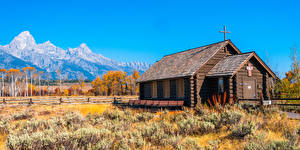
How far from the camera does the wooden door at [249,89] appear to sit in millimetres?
18609

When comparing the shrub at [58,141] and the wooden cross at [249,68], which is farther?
the wooden cross at [249,68]

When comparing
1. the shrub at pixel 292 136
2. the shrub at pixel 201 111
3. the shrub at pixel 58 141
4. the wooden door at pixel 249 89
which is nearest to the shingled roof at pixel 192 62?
the wooden door at pixel 249 89

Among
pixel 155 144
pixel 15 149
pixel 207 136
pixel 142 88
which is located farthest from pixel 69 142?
pixel 142 88

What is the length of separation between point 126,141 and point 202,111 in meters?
6.57

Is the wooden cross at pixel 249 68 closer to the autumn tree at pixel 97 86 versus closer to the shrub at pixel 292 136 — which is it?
the shrub at pixel 292 136

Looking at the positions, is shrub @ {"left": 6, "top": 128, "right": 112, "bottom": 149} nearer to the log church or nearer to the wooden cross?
the log church

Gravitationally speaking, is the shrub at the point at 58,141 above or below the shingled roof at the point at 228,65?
below

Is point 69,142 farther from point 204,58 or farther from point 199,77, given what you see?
point 204,58

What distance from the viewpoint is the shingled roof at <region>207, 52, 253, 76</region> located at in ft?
57.5

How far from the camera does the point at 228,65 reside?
1834cm

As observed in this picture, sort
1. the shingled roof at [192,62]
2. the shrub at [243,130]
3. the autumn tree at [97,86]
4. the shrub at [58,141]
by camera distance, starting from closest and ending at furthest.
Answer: the shrub at [58,141], the shrub at [243,130], the shingled roof at [192,62], the autumn tree at [97,86]

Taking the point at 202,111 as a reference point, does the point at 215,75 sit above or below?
above

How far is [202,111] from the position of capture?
12.4 m

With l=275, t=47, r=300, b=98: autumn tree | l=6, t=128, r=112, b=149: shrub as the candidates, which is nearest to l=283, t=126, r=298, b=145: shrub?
l=6, t=128, r=112, b=149: shrub
